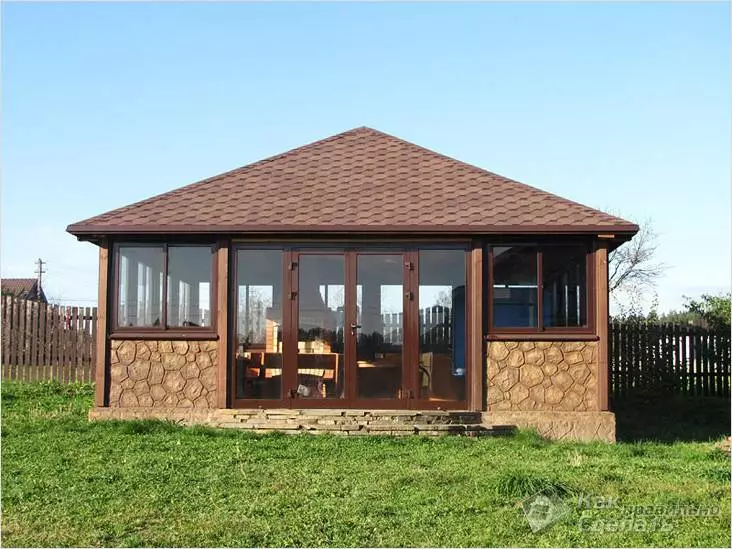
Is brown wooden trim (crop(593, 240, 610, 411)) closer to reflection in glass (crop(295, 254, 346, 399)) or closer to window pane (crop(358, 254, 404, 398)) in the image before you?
→ window pane (crop(358, 254, 404, 398))

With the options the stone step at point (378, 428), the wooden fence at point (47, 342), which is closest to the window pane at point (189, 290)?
the stone step at point (378, 428)

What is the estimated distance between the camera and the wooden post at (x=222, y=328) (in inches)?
527

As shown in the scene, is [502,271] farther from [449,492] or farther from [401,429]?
[449,492]

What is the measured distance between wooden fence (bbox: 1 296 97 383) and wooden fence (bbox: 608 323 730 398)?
10.3m

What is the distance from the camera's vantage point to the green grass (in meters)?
7.34

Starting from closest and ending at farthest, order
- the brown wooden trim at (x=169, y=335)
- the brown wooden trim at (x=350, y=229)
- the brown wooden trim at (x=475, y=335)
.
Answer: the brown wooden trim at (x=350, y=229), the brown wooden trim at (x=475, y=335), the brown wooden trim at (x=169, y=335)

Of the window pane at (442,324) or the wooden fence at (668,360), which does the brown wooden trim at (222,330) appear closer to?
the window pane at (442,324)

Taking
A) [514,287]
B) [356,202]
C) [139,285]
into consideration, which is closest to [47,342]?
[139,285]

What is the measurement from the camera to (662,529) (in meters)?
7.54

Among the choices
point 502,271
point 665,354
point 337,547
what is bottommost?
point 337,547

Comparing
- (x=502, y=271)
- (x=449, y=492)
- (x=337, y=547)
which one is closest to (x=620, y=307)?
(x=502, y=271)

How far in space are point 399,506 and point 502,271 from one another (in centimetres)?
587

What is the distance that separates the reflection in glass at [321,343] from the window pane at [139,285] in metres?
2.06

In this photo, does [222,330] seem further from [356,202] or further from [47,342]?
[47,342]
